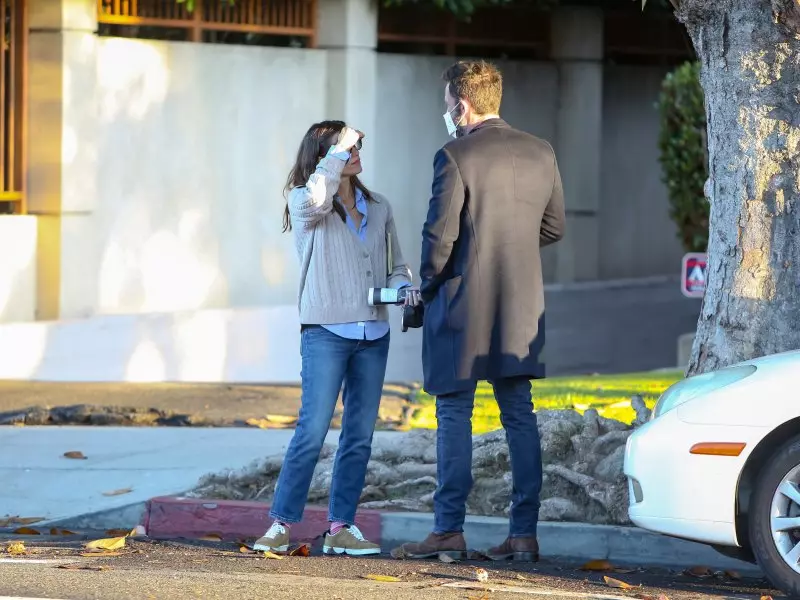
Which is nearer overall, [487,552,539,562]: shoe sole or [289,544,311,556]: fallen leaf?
[487,552,539,562]: shoe sole

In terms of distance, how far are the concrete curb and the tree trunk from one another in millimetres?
1034

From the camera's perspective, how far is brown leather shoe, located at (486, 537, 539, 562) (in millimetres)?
6629

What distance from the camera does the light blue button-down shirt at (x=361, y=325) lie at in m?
6.72

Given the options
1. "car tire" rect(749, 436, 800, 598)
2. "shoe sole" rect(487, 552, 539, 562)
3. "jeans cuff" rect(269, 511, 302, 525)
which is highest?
"car tire" rect(749, 436, 800, 598)

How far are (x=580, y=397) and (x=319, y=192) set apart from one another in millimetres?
5328

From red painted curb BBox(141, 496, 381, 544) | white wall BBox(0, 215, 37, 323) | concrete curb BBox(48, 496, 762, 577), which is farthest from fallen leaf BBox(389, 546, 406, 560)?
white wall BBox(0, 215, 37, 323)

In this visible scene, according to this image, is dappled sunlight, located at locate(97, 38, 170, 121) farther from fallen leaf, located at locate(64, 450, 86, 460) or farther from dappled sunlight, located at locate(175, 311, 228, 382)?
fallen leaf, located at locate(64, 450, 86, 460)

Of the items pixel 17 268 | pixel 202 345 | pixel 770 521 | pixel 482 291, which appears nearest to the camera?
pixel 770 521

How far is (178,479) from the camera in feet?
28.0

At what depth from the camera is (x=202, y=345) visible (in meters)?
13.5

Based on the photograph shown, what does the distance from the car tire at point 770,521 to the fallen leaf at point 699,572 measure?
0.76m

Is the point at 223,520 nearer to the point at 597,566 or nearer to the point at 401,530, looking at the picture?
the point at 401,530

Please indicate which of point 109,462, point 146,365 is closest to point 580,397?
point 146,365

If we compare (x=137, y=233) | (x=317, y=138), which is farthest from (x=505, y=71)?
(x=317, y=138)
